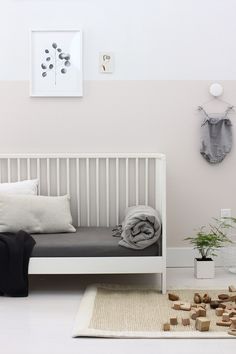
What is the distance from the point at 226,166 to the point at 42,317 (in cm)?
178

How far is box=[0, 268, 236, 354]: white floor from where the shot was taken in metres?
2.75

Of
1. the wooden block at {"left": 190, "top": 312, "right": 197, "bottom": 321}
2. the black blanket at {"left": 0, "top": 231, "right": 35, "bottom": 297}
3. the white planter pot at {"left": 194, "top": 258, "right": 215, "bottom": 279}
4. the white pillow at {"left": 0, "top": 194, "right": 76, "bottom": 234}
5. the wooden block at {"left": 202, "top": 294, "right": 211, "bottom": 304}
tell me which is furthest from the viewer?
the white planter pot at {"left": 194, "top": 258, "right": 215, "bottom": 279}

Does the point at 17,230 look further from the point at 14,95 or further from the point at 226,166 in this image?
the point at 226,166

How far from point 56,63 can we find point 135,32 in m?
0.57

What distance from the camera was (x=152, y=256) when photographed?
11.9ft

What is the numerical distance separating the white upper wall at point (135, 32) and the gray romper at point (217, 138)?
34 centimetres

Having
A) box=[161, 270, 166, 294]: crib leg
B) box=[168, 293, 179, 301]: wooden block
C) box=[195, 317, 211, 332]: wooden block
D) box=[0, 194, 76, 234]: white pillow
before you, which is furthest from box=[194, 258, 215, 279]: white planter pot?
box=[195, 317, 211, 332]: wooden block

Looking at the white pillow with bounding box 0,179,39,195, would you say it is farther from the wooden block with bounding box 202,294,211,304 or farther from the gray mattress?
the wooden block with bounding box 202,294,211,304

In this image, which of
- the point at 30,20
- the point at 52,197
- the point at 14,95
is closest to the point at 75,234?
the point at 52,197

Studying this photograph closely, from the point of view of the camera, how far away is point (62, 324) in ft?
10.1

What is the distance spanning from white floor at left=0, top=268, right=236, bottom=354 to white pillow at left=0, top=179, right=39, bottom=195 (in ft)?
1.82

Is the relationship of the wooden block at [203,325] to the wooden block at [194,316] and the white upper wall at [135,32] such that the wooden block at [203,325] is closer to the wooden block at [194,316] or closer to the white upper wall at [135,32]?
the wooden block at [194,316]

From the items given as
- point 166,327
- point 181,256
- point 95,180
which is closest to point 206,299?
point 166,327

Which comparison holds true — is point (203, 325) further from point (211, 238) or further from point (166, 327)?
point (211, 238)
